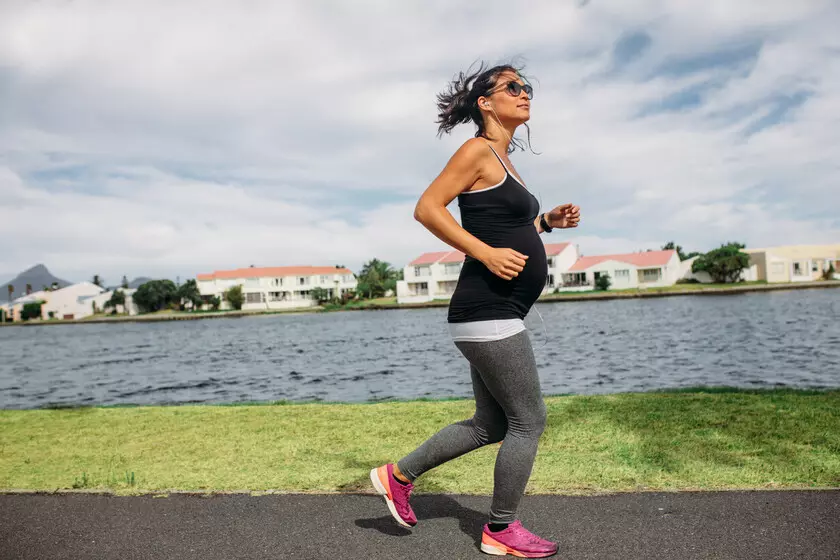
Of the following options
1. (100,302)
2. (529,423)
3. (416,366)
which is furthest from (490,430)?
(100,302)

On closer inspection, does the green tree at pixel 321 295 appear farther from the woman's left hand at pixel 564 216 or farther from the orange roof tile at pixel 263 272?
the woman's left hand at pixel 564 216

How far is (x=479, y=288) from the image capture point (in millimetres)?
3176

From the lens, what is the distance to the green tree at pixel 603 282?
285 feet

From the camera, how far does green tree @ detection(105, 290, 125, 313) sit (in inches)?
4614

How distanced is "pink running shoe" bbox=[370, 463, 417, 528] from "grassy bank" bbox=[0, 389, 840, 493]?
2.92ft

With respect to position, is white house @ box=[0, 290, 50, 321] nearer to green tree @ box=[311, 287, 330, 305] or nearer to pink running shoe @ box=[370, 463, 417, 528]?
green tree @ box=[311, 287, 330, 305]

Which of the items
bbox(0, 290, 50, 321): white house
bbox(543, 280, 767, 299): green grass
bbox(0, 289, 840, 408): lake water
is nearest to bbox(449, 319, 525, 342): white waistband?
bbox(0, 289, 840, 408): lake water

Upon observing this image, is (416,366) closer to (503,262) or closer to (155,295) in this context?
(503,262)

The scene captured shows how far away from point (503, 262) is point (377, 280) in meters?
106

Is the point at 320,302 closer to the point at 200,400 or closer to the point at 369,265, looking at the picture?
the point at 369,265

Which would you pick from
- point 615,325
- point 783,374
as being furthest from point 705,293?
point 783,374

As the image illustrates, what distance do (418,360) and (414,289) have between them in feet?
231

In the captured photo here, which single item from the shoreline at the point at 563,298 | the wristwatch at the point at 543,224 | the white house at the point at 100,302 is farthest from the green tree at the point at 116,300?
the wristwatch at the point at 543,224

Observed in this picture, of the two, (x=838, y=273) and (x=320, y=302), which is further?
(x=320, y=302)
